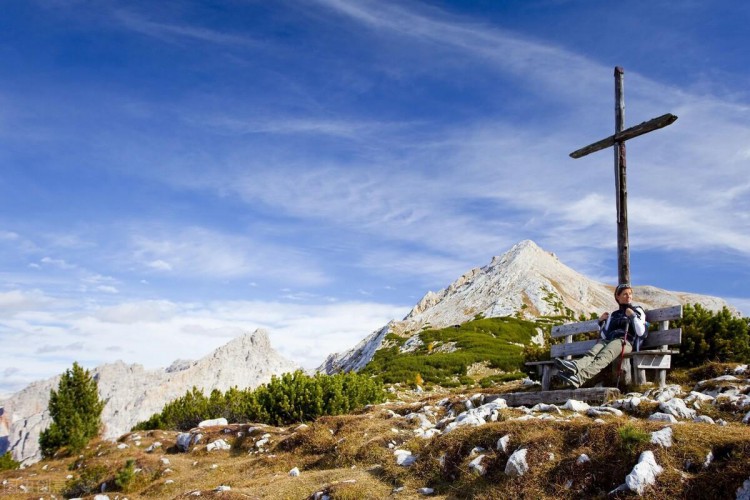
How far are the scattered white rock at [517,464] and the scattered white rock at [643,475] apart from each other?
1405mm

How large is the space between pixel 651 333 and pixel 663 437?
667 cm

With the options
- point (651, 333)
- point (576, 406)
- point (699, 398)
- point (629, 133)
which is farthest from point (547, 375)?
point (629, 133)

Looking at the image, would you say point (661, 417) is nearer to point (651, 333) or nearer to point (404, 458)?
point (404, 458)

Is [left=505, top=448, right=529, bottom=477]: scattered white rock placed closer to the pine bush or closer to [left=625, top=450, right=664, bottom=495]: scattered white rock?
[left=625, top=450, right=664, bottom=495]: scattered white rock

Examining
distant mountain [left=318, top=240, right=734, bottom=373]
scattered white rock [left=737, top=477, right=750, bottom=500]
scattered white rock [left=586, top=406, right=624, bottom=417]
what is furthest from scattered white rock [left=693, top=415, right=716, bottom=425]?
distant mountain [left=318, top=240, right=734, bottom=373]

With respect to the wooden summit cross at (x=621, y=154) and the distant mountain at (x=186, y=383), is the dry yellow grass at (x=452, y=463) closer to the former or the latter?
the wooden summit cross at (x=621, y=154)

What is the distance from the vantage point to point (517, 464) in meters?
7.38

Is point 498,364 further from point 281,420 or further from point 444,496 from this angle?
point 444,496

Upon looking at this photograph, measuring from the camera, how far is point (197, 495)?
9812 mm

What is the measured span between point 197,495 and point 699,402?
30.4 feet

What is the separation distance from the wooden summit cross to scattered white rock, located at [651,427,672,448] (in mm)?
8431

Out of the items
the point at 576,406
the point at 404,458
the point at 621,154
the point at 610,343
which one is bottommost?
the point at 404,458

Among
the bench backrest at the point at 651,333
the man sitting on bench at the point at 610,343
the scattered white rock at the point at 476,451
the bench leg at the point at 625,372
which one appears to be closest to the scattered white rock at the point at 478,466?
the scattered white rock at the point at 476,451

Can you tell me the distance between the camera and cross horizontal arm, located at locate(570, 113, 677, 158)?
45.9ft
